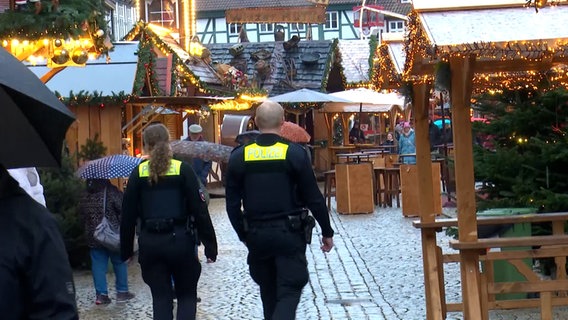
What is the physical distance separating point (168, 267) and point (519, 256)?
2.38 meters

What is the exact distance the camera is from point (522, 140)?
37.4ft

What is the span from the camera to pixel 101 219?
1107 cm

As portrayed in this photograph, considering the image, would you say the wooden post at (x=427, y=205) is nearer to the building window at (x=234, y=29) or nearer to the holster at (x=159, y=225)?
the holster at (x=159, y=225)

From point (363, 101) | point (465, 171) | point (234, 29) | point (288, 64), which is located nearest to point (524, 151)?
point (465, 171)

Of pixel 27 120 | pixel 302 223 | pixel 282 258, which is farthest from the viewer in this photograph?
pixel 302 223

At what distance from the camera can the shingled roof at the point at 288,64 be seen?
3856 centimetres

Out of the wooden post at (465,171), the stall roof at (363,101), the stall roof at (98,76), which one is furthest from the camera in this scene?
the stall roof at (363,101)

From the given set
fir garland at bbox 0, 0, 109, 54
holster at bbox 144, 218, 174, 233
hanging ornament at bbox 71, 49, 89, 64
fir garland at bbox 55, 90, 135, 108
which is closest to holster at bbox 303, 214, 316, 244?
holster at bbox 144, 218, 174, 233

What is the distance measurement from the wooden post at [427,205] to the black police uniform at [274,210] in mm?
1366

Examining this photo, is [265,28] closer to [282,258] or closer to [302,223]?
[302,223]

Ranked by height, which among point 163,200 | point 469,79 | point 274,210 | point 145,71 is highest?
point 145,71

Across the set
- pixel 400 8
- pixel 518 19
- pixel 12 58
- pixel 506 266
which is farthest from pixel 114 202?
pixel 400 8

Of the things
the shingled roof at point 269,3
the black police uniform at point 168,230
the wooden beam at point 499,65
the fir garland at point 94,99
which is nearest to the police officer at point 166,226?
the black police uniform at point 168,230

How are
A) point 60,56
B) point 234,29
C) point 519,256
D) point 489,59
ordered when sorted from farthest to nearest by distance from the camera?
point 234,29 < point 60,56 < point 489,59 < point 519,256
